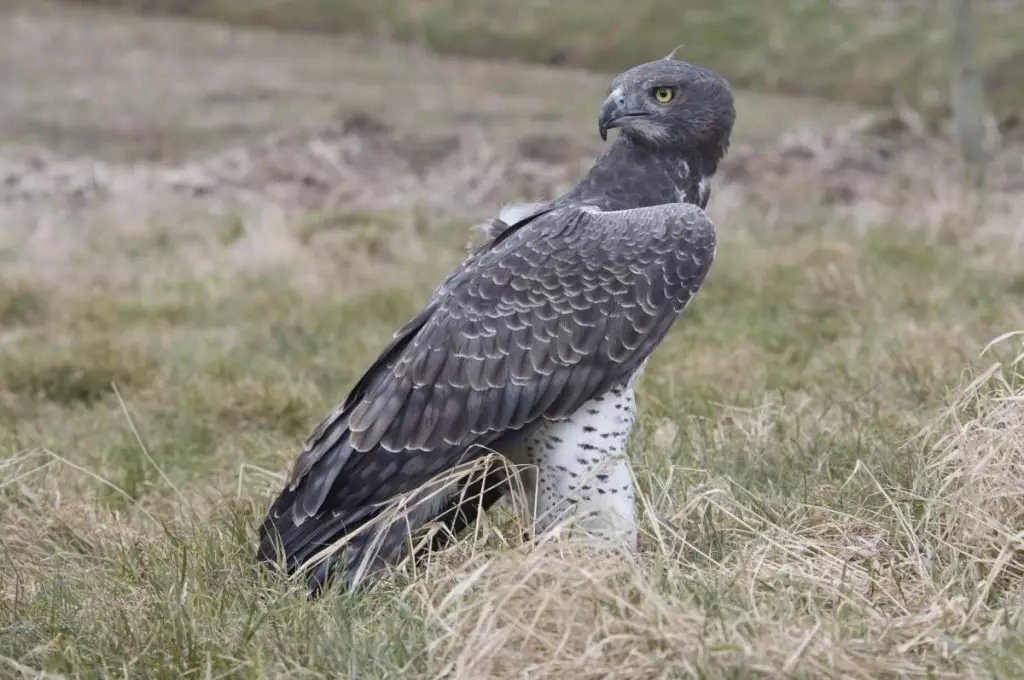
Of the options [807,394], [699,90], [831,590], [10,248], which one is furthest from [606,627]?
[10,248]

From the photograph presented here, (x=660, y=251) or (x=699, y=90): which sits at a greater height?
(x=699, y=90)

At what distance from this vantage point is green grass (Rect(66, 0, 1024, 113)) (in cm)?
1813

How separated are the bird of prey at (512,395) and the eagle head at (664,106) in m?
0.35

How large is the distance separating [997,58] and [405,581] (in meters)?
15.3

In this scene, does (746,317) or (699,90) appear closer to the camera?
(699,90)

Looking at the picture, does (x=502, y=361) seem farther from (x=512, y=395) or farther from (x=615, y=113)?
(x=615, y=113)

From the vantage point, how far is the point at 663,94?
15.9 feet

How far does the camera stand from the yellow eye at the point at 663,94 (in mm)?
4844

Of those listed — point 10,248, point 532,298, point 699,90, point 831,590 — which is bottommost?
point 10,248

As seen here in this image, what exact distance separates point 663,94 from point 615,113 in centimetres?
19

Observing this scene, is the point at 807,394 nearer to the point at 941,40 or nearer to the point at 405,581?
the point at 405,581

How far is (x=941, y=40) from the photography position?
18.8m

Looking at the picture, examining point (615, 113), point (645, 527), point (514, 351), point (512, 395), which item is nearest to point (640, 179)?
point (615, 113)

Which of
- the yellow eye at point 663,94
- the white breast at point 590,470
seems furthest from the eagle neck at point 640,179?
the white breast at point 590,470
